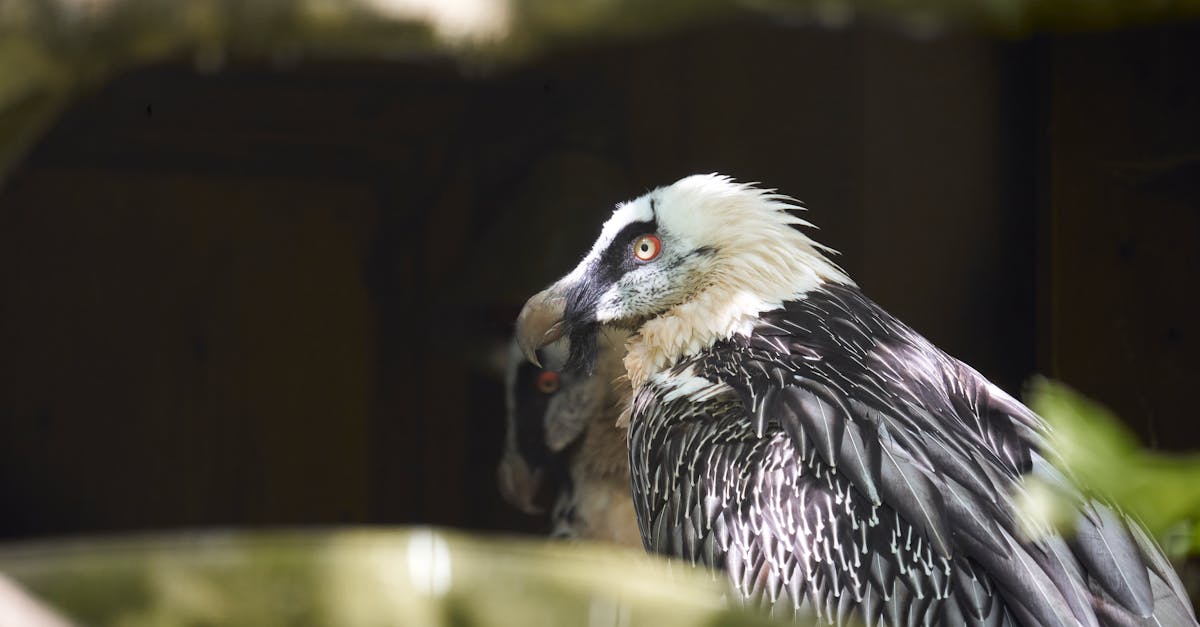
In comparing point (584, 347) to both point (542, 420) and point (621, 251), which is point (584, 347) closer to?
point (621, 251)

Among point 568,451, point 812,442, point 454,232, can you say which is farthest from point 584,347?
point 454,232

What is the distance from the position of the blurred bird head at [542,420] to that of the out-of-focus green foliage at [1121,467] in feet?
4.23

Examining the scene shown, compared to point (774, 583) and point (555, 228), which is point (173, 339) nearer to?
point (555, 228)

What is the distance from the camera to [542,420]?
2287 millimetres

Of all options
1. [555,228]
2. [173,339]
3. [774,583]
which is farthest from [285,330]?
[774,583]

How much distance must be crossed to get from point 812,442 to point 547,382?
2.68 ft

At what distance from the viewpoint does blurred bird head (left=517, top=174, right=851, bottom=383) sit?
5.35 feet

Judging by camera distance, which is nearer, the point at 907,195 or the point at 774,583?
the point at 774,583

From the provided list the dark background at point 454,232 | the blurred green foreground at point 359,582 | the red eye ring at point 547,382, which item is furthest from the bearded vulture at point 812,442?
the blurred green foreground at point 359,582

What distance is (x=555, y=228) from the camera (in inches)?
83.2

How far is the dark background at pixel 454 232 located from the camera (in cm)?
199

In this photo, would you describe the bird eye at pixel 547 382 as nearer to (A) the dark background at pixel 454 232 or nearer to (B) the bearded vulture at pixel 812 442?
(A) the dark background at pixel 454 232

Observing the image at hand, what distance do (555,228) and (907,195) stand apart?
1.89 ft

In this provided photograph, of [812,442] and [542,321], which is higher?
[542,321]
